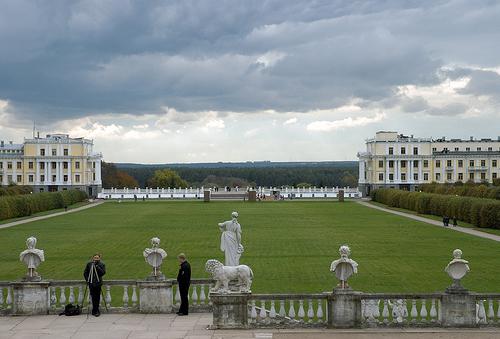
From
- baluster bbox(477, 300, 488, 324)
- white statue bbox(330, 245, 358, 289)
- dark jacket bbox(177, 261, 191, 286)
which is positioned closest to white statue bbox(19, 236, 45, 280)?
dark jacket bbox(177, 261, 191, 286)

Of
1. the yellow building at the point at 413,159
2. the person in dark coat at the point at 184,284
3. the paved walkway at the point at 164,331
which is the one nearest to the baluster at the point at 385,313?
the paved walkway at the point at 164,331

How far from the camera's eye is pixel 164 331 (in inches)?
789

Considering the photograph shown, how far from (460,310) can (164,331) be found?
790cm

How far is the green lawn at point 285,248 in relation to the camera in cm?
3256

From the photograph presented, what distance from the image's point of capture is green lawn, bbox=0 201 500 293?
32562 millimetres

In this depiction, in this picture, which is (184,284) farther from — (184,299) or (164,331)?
(164,331)

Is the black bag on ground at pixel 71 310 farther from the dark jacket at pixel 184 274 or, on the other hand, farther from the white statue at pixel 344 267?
the white statue at pixel 344 267

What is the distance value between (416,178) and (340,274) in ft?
479

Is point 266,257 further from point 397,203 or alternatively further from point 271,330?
point 397,203

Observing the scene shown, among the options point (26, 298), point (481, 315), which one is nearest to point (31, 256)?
point (26, 298)

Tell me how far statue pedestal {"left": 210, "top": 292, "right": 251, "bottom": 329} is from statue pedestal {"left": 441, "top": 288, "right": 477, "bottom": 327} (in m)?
5.38

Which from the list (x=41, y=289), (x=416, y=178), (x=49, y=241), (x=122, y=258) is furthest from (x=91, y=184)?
(x=41, y=289)

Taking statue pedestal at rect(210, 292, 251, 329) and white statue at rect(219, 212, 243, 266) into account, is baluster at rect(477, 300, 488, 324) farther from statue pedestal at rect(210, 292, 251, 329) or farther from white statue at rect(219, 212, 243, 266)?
white statue at rect(219, 212, 243, 266)

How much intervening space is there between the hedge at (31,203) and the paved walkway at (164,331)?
6165 cm
